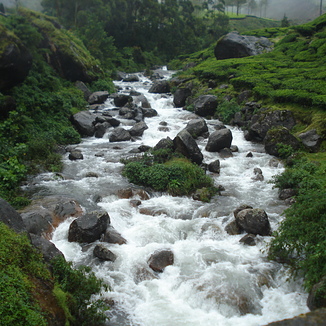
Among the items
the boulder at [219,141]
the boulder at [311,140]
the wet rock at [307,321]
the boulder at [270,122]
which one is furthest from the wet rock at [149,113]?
the wet rock at [307,321]

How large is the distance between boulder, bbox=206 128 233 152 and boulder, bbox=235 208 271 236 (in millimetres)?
7763

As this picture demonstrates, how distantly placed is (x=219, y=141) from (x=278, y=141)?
3230 mm

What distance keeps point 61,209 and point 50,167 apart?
4.59 metres

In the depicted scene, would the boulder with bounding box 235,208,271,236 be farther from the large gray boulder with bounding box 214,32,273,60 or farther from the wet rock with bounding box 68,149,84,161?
the large gray boulder with bounding box 214,32,273,60

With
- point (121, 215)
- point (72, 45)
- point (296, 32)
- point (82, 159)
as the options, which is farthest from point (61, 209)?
point (296, 32)

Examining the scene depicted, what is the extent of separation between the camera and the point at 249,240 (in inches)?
364

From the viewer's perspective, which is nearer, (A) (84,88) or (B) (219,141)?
(B) (219,141)

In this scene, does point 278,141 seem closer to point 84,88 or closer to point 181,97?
point 181,97

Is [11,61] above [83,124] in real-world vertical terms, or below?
above

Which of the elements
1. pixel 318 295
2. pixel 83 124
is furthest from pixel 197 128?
pixel 318 295

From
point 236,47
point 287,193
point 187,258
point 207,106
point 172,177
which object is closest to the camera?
point 187,258

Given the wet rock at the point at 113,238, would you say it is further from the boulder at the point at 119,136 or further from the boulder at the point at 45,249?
the boulder at the point at 119,136

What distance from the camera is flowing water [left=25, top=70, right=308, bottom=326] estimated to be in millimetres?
6918

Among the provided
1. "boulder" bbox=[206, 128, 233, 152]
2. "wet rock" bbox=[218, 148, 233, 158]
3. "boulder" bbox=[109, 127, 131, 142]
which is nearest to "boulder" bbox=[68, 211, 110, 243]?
"wet rock" bbox=[218, 148, 233, 158]
